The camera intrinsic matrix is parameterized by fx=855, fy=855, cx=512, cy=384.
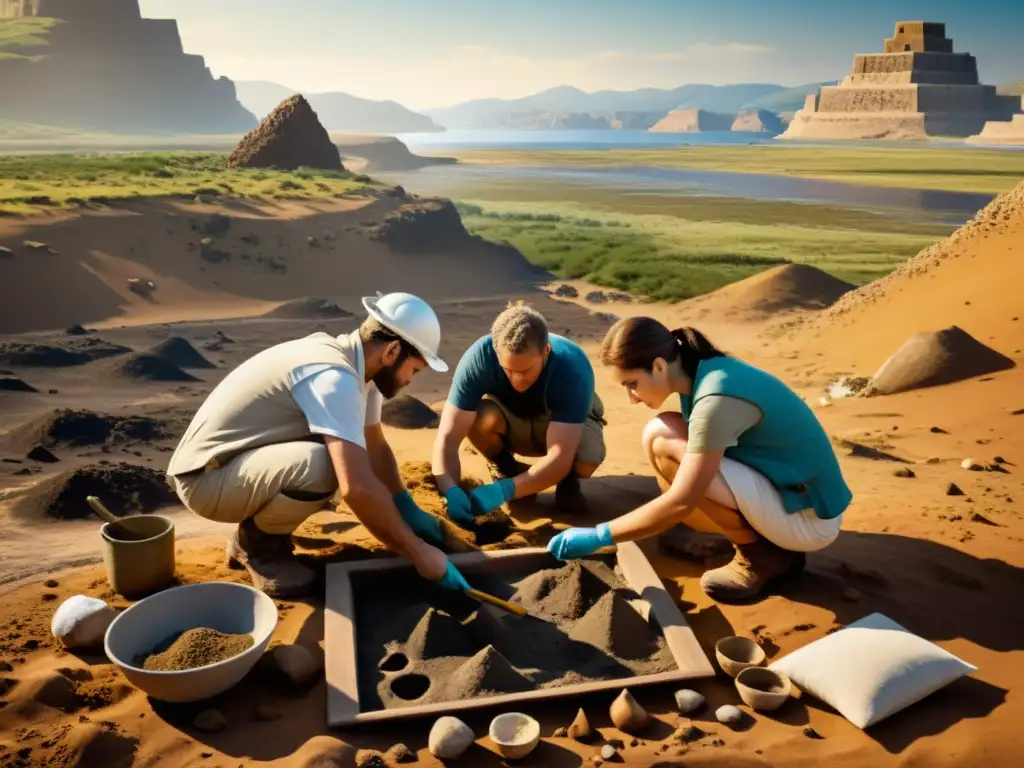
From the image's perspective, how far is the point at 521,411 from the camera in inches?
145

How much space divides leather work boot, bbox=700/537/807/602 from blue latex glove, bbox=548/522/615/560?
1.39 ft

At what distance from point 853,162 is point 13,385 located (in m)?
24.6

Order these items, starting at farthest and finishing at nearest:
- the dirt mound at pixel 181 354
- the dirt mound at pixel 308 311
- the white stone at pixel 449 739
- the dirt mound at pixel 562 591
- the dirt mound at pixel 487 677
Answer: the dirt mound at pixel 308 311 < the dirt mound at pixel 181 354 < the dirt mound at pixel 562 591 < the dirt mound at pixel 487 677 < the white stone at pixel 449 739

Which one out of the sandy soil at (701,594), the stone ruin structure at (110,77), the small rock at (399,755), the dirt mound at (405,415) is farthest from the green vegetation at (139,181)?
the stone ruin structure at (110,77)

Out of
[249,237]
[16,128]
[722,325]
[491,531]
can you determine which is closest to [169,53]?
[16,128]

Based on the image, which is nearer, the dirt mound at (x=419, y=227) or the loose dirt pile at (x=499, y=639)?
the loose dirt pile at (x=499, y=639)

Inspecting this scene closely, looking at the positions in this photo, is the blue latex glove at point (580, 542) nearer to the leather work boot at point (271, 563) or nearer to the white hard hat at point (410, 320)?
the white hard hat at point (410, 320)

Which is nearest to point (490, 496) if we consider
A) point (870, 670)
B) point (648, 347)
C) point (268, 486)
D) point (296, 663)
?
point (268, 486)

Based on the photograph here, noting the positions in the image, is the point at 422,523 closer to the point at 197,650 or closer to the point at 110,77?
the point at 197,650

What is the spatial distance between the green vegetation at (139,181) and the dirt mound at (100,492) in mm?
9350

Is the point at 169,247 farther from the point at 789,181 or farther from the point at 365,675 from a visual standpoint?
the point at 789,181

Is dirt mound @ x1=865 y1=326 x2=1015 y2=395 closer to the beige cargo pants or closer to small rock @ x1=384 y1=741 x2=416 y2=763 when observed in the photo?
the beige cargo pants

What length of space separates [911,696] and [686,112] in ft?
270

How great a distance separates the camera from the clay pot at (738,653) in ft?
8.17
